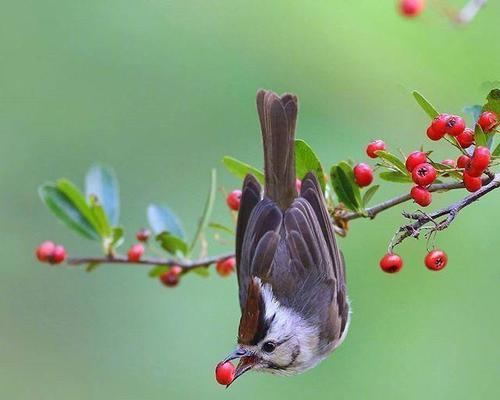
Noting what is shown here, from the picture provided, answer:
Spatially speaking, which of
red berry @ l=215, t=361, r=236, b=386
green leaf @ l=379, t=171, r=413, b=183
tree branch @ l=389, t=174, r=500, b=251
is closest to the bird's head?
red berry @ l=215, t=361, r=236, b=386

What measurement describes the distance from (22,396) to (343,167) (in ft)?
12.9

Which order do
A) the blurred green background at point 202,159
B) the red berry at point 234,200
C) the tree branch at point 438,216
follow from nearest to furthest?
the tree branch at point 438,216
the red berry at point 234,200
the blurred green background at point 202,159

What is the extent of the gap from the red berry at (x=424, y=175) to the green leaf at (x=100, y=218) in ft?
4.31

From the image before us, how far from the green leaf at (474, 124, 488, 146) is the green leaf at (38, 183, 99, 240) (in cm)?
159

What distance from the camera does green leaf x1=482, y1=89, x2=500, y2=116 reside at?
8.92 feet

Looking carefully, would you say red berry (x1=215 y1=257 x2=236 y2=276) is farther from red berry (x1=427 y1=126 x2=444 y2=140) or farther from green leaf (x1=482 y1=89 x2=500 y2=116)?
green leaf (x1=482 y1=89 x2=500 y2=116)

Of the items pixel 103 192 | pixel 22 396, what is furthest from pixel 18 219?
pixel 103 192

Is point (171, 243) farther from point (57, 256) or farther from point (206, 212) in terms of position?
point (57, 256)

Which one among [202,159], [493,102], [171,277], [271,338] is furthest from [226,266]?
[202,159]

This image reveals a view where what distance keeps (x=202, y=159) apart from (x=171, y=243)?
115 inches

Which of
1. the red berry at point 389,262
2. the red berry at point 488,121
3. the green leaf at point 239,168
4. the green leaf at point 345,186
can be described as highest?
the red berry at point 488,121

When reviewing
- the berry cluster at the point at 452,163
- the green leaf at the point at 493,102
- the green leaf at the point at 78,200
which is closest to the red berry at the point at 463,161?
the berry cluster at the point at 452,163

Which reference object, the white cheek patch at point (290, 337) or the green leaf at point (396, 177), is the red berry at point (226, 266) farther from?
the green leaf at point (396, 177)

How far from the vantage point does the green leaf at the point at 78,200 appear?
148 inches
